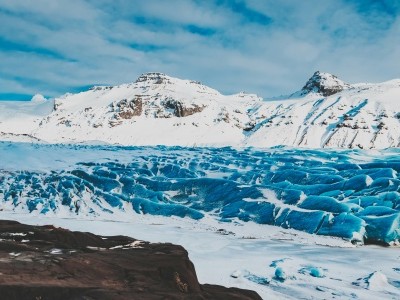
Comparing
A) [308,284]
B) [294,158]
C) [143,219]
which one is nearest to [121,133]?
[294,158]

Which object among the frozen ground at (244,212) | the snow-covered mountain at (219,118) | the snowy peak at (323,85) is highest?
the snowy peak at (323,85)

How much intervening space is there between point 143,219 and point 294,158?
8.12 m

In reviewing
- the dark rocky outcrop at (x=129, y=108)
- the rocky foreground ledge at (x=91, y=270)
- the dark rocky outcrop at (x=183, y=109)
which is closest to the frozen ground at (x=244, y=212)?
the rocky foreground ledge at (x=91, y=270)

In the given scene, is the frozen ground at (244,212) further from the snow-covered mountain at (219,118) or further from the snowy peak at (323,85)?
the snowy peak at (323,85)

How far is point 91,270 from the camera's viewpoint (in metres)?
3.78

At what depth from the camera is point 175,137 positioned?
2544 inches

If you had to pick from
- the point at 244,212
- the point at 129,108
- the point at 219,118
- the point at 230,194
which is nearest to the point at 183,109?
the point at 219,118

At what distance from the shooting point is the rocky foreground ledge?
3227 mm

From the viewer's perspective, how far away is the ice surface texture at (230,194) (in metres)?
8.72

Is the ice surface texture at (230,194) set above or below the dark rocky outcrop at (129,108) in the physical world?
below

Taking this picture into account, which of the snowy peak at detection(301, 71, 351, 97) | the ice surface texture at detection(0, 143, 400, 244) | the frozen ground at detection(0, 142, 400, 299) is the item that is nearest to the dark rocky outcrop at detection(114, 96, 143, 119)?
the snowy peak at detection(301, 71, 351, 97)

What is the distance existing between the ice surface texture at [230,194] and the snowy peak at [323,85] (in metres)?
72.1

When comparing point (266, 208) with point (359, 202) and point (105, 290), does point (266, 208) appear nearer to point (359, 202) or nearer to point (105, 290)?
point (359, 202)

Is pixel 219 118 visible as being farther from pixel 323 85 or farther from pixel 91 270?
pixel 91 270
